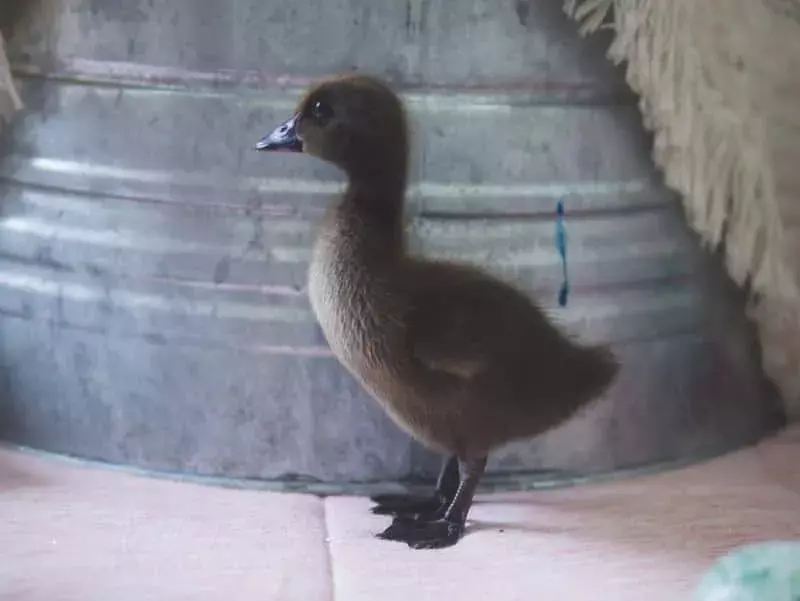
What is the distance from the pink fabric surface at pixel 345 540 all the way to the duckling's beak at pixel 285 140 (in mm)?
265

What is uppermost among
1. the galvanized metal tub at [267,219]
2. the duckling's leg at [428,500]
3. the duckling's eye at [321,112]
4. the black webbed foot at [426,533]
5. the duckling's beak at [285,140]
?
the duckling's eye at [321,112]

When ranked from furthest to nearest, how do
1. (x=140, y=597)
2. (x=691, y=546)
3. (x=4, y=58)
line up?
(x=4, y=58) → (x=691, y=546) → (x=140, y=597)

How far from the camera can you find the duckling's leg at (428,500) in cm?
85

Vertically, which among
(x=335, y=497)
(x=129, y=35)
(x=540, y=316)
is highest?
(x=129, y=35)

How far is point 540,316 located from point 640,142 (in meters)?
0.20

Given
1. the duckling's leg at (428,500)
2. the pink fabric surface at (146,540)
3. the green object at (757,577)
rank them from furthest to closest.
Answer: the duckling's leg at (428,500) < the pink fabric surface at (146,540) < the green object at (757,577)

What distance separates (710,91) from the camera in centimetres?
92

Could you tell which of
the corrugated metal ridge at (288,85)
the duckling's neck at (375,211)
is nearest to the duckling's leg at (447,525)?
the duckling's neck at (375,211)

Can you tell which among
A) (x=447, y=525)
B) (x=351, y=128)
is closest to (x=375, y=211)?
(x=351, y=128)

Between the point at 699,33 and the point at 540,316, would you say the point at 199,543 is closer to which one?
A: the point at 540,316

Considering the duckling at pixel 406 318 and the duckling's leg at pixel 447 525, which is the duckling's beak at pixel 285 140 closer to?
the duckling at pixel 406 318

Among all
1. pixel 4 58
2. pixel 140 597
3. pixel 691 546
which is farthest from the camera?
pixel 4 58

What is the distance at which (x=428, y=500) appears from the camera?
865 millimetres

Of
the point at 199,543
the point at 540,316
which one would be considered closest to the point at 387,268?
the point at 540,316
